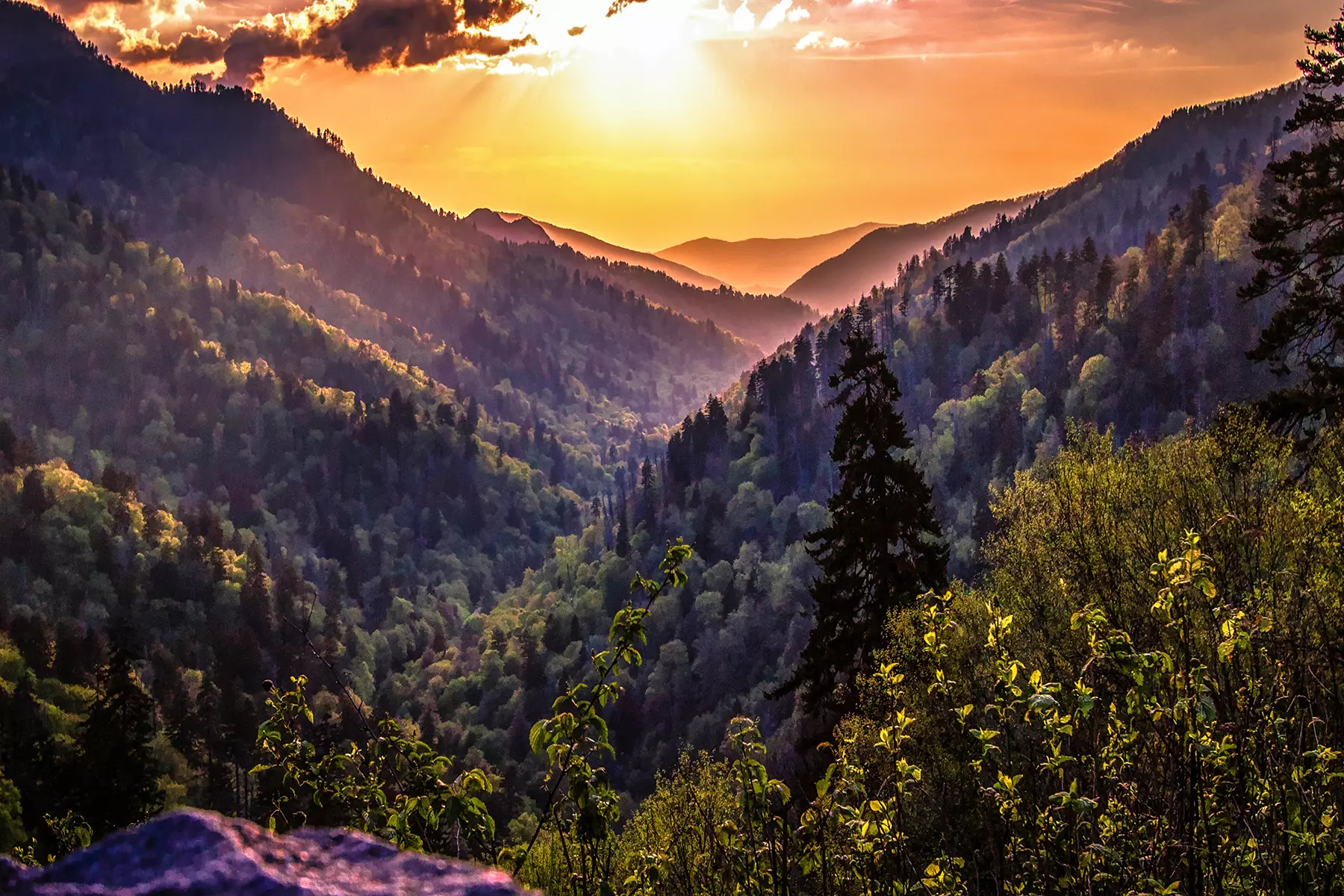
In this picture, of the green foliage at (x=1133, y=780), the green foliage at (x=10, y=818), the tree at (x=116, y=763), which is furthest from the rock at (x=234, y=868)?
the green foliage at (x=10, y=818)

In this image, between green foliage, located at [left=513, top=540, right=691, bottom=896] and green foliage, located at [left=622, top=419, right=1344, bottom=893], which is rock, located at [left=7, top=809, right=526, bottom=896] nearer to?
green foliage, located at [left=513, top=540, right=691, bottom=896]

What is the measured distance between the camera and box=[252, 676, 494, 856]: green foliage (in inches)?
273

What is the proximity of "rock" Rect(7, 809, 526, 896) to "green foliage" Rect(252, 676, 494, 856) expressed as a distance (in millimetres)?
2611

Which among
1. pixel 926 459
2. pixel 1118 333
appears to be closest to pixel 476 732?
pixel 926 459

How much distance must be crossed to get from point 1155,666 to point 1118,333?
198360 mm

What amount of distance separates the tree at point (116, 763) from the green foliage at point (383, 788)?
47.1 metres

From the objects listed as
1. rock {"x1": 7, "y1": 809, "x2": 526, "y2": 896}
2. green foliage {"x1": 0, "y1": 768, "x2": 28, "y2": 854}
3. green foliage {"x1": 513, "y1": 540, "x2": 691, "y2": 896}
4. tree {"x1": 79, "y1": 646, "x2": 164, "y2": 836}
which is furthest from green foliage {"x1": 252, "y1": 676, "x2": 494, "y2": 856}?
green foliage {"x1": 0, "y1": 768, "x2": 28, "y2": 854}

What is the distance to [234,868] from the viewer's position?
3.52 meters

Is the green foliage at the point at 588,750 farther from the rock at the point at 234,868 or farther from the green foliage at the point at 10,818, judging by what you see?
the green foliage at the point at 10,818

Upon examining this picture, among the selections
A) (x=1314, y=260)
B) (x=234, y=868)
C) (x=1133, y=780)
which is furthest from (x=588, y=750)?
(x=1314, y=260)

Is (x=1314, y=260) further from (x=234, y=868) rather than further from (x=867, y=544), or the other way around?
(x=234, y=868)

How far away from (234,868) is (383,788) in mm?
5414

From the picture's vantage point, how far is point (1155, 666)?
6.23 metres

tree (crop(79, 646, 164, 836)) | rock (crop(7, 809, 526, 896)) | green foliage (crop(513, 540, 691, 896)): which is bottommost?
tree (crop(79, 646, 164, 836))
